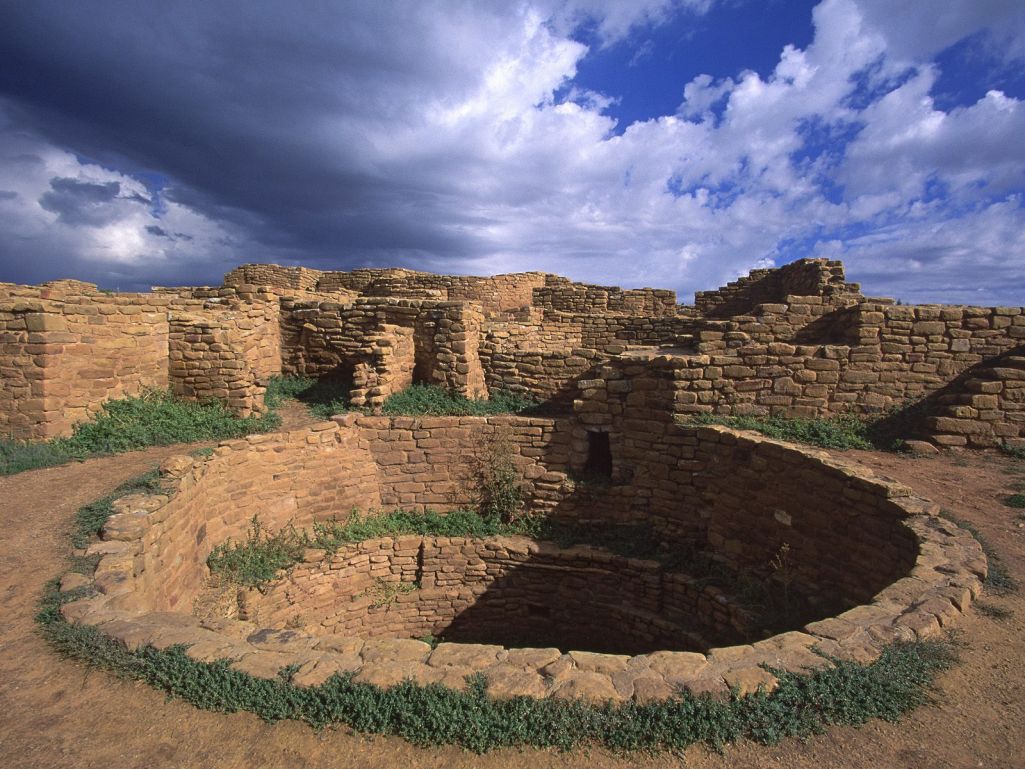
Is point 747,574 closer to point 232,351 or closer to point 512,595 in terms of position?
point 512,595

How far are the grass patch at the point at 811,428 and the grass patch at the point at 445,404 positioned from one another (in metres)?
3.43

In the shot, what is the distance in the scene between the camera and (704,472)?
325 inches

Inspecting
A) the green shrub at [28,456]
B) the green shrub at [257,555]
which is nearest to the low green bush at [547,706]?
the green shrub at [257,555]

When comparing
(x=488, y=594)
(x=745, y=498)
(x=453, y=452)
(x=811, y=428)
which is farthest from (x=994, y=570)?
(x=453, y=452)

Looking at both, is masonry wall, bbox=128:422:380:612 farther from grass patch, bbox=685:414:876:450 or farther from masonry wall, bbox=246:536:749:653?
grass patch, bbox=685:414:876:450

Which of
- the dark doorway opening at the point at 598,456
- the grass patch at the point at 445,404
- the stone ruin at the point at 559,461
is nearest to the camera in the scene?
the stone ruin at the point at 559,461

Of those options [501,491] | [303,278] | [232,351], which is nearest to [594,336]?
[501,491]

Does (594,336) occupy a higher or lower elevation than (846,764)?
higher

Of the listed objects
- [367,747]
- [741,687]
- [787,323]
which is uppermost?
[787,323]

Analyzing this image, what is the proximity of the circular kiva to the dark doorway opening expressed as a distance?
0.28 m

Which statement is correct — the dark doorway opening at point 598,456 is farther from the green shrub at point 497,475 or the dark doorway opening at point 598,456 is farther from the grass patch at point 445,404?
the grass patch at point 445,404

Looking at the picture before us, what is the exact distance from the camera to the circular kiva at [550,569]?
155 inches

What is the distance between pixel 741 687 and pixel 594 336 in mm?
11346

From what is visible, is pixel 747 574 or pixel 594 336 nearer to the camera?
pixel 747 574
